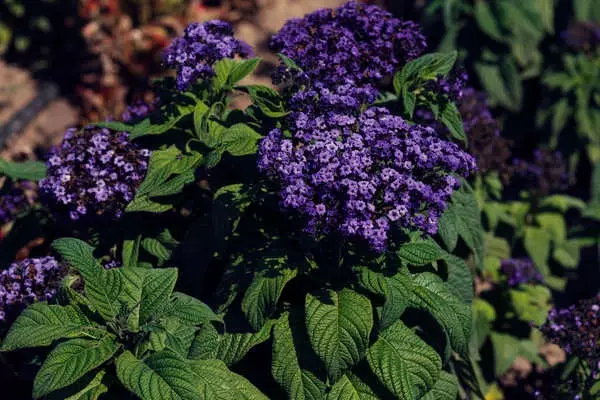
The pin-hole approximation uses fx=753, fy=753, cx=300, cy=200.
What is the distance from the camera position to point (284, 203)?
2.71 metres

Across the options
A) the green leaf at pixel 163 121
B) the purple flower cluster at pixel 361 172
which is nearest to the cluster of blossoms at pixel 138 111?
the green leaf at pixel 163 121

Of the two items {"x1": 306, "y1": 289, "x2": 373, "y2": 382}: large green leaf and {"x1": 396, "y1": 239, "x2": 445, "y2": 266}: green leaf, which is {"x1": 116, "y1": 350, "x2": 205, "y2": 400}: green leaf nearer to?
{"x1": 306, "y1": 289, "x2": 373, "y2": 382}: large green leaf

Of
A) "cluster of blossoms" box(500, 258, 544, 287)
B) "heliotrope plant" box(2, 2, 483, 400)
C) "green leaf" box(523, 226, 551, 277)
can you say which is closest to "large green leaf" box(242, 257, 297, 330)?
"heliotrope plant" box(2, 2, 483, 400)

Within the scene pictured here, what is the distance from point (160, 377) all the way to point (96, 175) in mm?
1149

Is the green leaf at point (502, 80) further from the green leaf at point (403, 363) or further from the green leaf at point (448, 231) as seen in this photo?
the green leaf at point (403, 363)

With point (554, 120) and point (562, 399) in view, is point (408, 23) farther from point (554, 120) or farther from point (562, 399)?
point (554, 120)

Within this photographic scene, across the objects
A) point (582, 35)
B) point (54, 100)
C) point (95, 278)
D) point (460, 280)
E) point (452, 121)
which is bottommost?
point (54, 100)

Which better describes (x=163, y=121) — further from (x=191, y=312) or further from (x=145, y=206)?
(x=191, y=312)

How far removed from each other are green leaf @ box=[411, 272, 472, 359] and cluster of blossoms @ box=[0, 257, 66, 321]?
1609mm

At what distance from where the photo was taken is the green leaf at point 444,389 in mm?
3326

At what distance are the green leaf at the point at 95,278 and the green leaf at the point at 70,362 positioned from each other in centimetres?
15

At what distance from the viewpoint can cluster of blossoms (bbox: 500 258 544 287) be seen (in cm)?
467

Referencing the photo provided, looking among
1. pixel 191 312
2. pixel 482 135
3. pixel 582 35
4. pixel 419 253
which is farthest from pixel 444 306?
pixel 582 35

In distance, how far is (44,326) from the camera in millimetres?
2840
